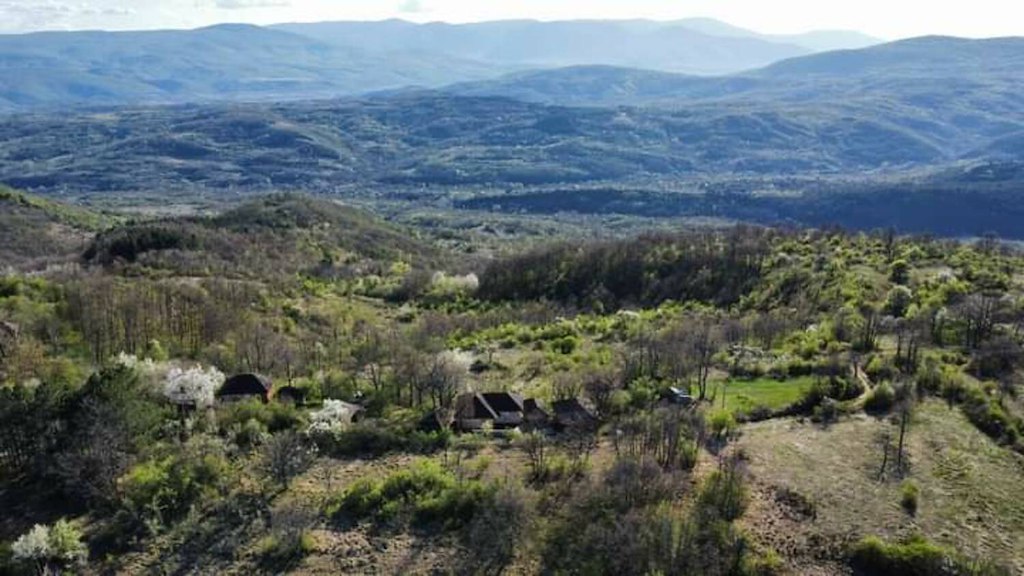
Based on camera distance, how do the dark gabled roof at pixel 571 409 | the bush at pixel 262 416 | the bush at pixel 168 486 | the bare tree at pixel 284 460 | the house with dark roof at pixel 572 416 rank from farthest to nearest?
the bush at pixel 262 416
the dark gabled roof at pixel 571 409
the house with dark roof at pixel 572 416
the bare tree at pixel 284 460
the bush at pixel 168 486

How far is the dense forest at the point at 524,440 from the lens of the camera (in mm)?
30062

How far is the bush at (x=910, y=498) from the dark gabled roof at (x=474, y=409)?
735 inches

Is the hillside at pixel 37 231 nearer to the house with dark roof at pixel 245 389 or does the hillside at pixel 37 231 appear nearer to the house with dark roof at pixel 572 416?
the house with dark roof at pixel 245 389

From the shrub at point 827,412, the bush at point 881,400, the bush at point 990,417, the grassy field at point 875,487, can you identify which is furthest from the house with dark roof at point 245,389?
the bush at point 990,417

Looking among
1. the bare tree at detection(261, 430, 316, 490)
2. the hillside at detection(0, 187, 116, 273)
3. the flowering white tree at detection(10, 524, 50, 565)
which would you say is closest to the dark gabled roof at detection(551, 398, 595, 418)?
the bare tree at detection(261, 430, 316, 490)

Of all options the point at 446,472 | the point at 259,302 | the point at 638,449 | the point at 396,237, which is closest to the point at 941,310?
the point at 638,449

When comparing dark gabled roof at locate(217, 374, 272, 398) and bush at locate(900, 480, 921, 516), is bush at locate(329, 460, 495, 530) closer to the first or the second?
dark gabled roof at locate(217, 374, 272, 398)

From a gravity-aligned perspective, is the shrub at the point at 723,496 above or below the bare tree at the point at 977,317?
below

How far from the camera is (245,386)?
4784 cm

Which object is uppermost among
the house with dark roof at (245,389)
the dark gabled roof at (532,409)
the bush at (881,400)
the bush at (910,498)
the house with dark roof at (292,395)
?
the bush at (881,400)

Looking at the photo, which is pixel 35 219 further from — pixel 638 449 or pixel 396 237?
pixel 638 449

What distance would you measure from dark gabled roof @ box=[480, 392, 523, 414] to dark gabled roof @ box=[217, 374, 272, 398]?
1307 centimetres

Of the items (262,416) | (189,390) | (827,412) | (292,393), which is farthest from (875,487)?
(189,390)

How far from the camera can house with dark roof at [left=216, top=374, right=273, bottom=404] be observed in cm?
4641
